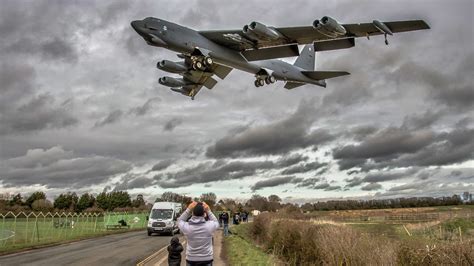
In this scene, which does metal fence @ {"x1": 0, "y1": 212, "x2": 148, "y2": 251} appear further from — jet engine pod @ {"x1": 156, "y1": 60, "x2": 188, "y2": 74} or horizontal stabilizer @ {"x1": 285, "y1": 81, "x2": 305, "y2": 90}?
horizontal stabilizer @ {"x1": 285, "y1": 81, "x2": 305, "y2": 90}

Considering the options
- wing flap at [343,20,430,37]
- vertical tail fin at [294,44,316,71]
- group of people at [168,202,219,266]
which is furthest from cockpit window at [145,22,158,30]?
vertical tail fin at [294,44,316,71]

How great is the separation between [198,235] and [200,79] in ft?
75.8

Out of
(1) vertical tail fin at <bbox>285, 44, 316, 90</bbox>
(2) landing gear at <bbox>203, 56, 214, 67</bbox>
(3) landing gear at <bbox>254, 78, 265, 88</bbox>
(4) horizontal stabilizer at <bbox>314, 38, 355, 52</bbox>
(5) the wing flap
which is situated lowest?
(3) landing gear at <bbox>254, 78, 265, 88</bbox>

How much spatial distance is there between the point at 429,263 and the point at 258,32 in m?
14.2

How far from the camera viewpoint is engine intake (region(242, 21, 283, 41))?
2056 cm

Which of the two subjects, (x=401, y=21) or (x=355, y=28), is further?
(x=355, y=28)

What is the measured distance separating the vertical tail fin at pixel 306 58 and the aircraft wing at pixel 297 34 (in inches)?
528

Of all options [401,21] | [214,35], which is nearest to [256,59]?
[214,35]

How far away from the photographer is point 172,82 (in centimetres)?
2817

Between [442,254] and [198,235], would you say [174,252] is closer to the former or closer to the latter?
[198,235]

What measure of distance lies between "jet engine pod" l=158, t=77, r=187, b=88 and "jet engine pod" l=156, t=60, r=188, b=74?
0.96 meters

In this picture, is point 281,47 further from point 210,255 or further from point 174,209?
point 210,255

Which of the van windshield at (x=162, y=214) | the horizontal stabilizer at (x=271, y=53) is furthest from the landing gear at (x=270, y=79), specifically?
the van windshield at (x=162, y=214)

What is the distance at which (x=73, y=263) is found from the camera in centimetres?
1559
